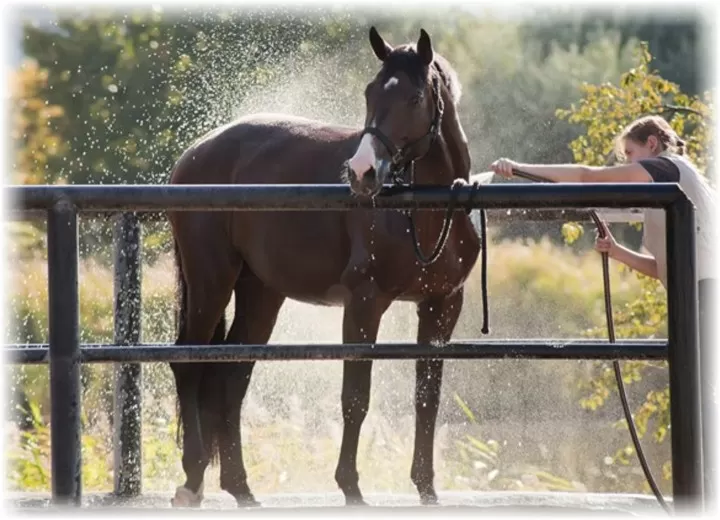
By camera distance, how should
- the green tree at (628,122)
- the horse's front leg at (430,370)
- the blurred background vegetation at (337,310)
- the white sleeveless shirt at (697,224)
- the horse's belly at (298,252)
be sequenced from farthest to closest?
the green tree at (628,122) → the blurred background vegetation at (337,310) → the horse's belly at (298,252) → the horse's front leg at (430,370) → the white sleeveless shirt at (697,224)

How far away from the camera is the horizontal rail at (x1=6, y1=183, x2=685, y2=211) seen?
265cm

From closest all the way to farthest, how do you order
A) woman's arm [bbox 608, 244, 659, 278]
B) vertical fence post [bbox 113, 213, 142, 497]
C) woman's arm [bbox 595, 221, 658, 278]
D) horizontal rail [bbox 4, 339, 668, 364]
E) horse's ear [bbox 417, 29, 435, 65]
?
horizontal rail [bbox 4, 339, 668, 364] → woman's arm [bbox 595, 221, 658, 278] → woman's arm [bbox 608, 244, 659, 278] → horse's ear [bbox 417, 29, 435, 65] → vertical fence post [bbox 113, 213, 142, 497]

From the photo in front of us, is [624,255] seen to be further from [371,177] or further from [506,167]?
[371,177]

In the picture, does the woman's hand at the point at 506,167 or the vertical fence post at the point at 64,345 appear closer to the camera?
the vertical fence post at the point at 64,345

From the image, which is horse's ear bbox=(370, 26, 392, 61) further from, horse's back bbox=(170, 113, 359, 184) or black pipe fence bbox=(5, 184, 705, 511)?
black pipe fence bbox=(5, 184, 705, 511)

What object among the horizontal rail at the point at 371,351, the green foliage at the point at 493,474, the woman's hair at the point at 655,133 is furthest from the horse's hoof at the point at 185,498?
the green foliage at the point at 493,474

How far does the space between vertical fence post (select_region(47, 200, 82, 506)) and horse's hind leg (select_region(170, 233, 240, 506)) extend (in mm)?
2883

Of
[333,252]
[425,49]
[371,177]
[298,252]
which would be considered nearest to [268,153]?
[298,252]

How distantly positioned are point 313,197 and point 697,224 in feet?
5.95

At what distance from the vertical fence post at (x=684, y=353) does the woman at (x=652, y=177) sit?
0.76 m

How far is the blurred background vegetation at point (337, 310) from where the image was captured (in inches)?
324

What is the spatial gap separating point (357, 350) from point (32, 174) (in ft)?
48.5

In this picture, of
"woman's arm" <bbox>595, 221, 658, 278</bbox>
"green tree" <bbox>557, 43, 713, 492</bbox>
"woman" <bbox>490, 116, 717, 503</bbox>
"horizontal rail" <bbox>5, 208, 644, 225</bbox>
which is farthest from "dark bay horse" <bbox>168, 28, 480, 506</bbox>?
"green tree" <bbox>557, 43, 713, 492</bbox>

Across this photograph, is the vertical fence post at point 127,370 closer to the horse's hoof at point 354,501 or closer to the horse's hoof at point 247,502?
the horse's hoof at point 247,502
